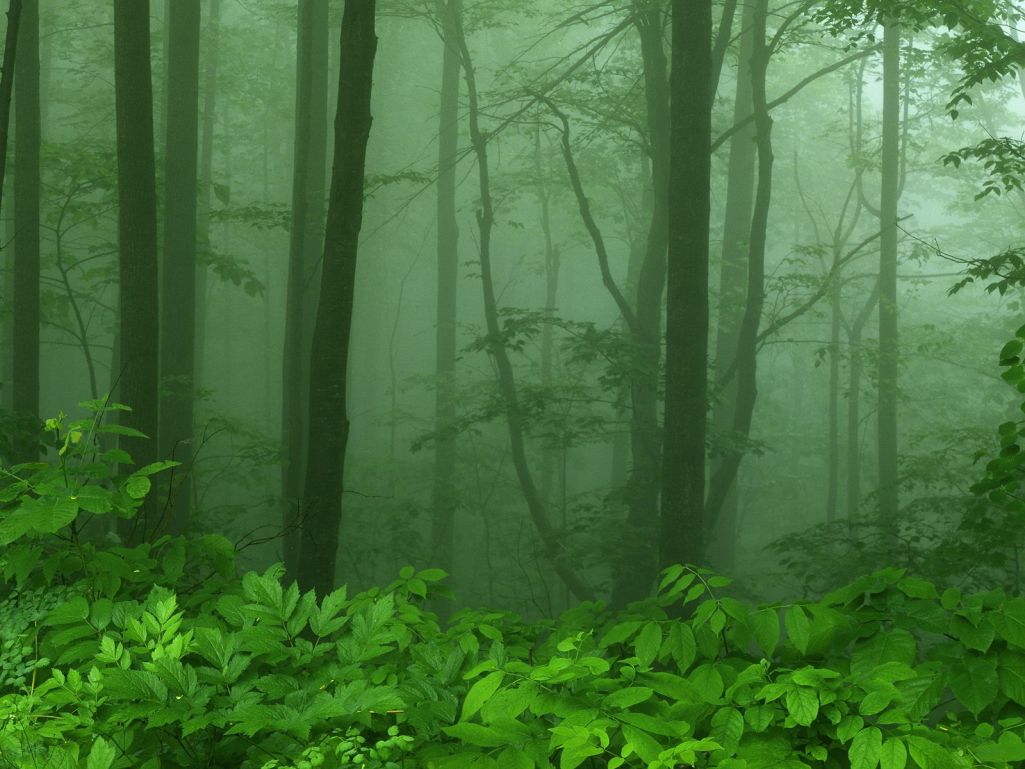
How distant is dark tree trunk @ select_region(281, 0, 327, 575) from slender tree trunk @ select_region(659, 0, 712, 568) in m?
4.76

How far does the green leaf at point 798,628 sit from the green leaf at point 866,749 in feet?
1.08

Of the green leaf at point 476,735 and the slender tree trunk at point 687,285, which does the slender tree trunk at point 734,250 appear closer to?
the slender tree trunk at point 687,285

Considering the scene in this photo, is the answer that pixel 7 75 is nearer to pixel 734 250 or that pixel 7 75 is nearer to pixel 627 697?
pixel 627 697

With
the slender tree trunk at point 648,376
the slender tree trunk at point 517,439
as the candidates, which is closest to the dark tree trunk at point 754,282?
the slender tree trunk at point 648,376

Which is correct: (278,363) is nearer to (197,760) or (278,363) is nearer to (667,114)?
(667,114)

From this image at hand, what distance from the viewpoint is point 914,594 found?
7.97ft

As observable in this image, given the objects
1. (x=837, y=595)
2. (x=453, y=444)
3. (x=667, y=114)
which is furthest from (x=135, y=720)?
(x=453, y=444)

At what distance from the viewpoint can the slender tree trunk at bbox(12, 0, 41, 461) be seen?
889cm

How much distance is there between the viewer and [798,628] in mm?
2205

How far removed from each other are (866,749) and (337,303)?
177 inches

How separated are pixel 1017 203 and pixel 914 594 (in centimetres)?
2623

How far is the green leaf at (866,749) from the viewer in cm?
182

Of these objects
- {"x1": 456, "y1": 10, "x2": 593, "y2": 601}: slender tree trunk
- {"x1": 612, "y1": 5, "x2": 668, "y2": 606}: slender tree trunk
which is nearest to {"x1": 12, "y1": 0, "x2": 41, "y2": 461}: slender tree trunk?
{"x1": 456, "y1": 10, "x2": 593, "y2": 601}: slender tree trunk

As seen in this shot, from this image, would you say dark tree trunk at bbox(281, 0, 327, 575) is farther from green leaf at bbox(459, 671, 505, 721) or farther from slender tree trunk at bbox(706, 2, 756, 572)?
green leaf at bbox(459, 671, 505, 721)
